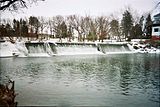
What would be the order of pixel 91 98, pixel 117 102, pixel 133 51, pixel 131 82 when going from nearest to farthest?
1. pixel 117 102
2. pixel 91 98
3. pixel 131 82
4. pixel 133 51

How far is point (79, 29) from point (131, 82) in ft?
233

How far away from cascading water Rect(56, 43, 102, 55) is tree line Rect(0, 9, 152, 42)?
2337cm

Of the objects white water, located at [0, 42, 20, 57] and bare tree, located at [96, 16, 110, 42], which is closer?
white water, located at [0, 42, 20, 57]

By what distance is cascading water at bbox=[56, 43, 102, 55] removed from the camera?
5047 centimetres

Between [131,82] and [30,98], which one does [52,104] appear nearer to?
[30,98]

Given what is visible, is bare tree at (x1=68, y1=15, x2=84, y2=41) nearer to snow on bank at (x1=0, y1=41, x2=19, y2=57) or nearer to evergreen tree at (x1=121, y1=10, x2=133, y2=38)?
evergreen tree at (x1=121, y1=10, x2=133, y2=38)

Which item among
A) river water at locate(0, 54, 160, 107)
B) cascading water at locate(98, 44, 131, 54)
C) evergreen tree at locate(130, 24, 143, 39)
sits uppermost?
evergreen tree at locate(130, 24, 143, 39)

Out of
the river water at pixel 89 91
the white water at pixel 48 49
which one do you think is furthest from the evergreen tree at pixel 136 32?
the river water at pixel 89 91

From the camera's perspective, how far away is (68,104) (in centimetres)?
1261

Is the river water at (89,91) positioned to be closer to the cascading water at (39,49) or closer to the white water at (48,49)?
the cascading water at (39,49)

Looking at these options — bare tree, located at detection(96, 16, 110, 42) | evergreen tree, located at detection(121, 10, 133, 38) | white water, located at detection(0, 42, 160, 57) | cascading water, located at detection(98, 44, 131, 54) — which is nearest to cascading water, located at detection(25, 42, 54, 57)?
white water, located at detection(0, 42, 160, 57)

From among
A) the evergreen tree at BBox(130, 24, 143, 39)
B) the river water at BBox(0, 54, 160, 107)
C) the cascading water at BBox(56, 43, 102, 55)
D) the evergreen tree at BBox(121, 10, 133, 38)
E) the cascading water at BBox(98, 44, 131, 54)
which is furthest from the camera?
the evergreen tree at BBox(121, 10, 133, 38)

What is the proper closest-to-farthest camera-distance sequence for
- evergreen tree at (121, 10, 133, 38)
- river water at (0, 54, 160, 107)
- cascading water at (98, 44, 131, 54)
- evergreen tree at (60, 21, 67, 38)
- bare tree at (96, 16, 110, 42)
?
1. river water at (0, 54, 160, 107)
2. cascading water at (98, 44, 131, 54)
3. evergreen tree at (121, 10, 133, 38)
4. bare tree at (96, 16, 110, 42)
5. evergreen tree at (60, 21, 67, 38)

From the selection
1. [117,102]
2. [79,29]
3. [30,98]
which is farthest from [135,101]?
[79,29]
